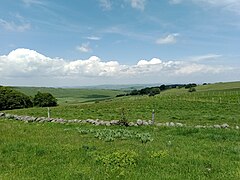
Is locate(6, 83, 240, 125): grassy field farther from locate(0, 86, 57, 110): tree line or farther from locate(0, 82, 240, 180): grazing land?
locate(0, 86, 57, 110): tree line

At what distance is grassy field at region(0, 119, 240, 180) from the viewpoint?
10.3 metres

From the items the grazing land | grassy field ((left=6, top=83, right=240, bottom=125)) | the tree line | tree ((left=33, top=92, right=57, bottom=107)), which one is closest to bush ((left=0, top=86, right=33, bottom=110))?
the tree line

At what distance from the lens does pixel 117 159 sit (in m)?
11.4

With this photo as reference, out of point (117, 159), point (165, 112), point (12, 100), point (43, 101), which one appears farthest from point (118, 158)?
point (43, 101)

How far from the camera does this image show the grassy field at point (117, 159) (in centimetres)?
1026

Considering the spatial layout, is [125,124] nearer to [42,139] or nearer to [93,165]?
[42,139]

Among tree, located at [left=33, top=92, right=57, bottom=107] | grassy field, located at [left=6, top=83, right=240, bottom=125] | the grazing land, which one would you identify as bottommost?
tree, located at [left=33, top=92, right=57, bottom=107]

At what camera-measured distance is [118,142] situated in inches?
632

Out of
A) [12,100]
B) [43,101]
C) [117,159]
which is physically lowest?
[43,101]

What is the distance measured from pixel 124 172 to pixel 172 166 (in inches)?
82.8

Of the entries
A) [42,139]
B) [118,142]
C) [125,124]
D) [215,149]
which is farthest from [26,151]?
[125,124]

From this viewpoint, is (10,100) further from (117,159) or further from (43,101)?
(117,159)

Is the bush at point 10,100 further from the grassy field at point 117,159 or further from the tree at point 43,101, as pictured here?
the grassy field at point 117,159

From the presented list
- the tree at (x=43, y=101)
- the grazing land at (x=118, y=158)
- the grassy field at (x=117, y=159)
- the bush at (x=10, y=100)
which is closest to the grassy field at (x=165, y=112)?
the grazing land at (x=118, y=158)
